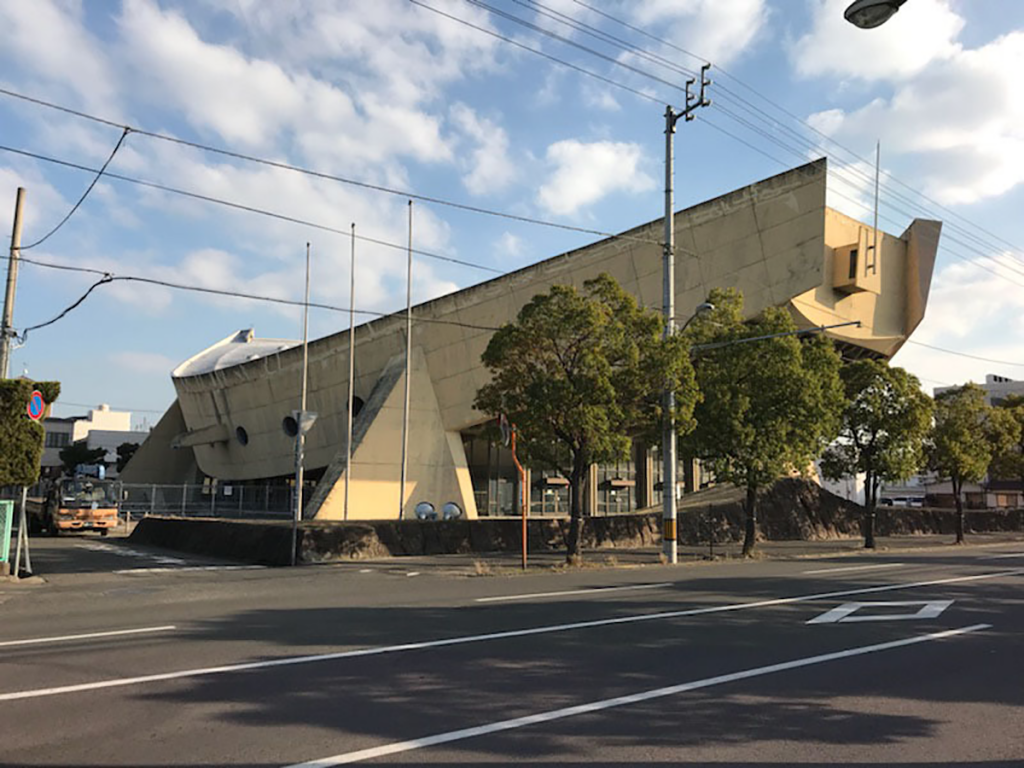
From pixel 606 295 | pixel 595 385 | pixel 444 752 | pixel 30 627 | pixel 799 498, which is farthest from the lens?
pixel 799 498

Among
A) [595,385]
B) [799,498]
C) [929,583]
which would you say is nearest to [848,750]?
[929,583]

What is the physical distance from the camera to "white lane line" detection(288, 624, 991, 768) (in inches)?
199

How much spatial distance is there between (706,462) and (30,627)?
20.1m

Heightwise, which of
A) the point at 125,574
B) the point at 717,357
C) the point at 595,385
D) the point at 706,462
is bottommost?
the point at 125,574

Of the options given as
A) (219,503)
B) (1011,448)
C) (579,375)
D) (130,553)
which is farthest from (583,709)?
(219,503)

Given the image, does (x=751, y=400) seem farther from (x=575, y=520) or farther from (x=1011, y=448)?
(x=1011, y=448)

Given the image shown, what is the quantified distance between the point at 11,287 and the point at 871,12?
60.0ft

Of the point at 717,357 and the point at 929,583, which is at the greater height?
the point at 717,357

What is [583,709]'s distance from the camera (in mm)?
6191

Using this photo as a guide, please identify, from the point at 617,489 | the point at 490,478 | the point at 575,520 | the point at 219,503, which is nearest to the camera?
the point at 575,520

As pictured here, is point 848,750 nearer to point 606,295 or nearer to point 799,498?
point 606,295

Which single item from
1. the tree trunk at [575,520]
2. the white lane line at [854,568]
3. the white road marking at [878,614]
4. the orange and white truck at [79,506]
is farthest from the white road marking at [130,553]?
the white road marking at [878,614]

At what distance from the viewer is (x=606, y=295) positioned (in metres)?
20.7

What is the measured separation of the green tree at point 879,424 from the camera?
30.0m
